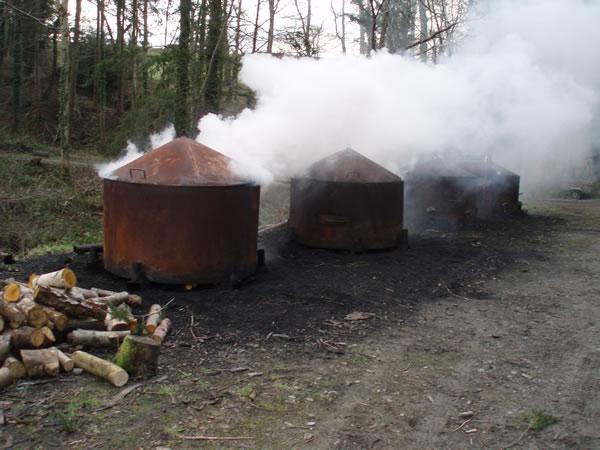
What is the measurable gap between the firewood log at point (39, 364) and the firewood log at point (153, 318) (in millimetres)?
1004

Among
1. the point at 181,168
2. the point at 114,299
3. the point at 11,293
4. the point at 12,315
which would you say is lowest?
the point at 114,299

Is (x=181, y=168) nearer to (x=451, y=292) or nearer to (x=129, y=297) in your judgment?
(x=129, y=297)

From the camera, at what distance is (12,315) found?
4.71m

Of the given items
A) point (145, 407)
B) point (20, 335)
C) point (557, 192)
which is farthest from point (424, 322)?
point (557, 192)

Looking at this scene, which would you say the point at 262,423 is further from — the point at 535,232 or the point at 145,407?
the point at 535,232

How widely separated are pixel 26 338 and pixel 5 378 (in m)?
0.44

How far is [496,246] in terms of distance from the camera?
35.2 feet

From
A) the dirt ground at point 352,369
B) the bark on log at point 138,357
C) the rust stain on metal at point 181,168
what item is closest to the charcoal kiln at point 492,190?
the dirt ground at point 352,369

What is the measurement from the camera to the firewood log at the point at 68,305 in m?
4.96

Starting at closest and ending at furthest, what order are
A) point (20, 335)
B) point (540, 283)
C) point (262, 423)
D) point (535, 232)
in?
point (262, 423), point (20, 335), point (540, 283), point (535, 232)

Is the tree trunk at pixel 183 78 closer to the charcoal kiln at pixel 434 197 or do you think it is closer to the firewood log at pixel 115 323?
the charcoal kiln at pixel 434 197

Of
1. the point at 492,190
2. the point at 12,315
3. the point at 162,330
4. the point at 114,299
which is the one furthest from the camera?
the point at 492,190

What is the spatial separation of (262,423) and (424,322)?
2.82 m

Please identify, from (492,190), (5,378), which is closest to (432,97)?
(492,190)
